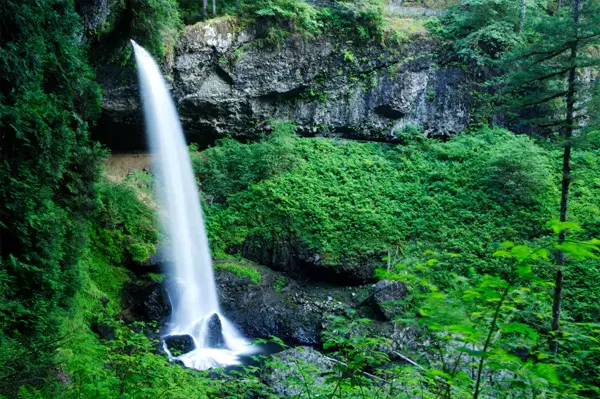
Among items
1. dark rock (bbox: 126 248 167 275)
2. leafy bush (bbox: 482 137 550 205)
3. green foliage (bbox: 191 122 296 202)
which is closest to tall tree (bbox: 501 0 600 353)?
leafy bush (bbox: 482 137 550 205)

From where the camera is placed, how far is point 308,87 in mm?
16469

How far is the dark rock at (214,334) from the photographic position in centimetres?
991

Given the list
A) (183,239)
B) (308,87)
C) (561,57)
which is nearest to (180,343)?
(183,239)

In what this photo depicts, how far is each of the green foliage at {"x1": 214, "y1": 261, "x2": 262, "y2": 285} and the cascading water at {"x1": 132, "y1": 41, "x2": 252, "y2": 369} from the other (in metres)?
0.26

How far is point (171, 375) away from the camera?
197 inches

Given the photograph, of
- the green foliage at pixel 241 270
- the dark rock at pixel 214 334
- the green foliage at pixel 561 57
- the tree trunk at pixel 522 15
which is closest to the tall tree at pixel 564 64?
the green foliage at pixel 561 57

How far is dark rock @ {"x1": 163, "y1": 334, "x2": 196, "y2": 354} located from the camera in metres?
9.27

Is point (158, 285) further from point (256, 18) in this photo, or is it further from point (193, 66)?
point (256, 18)

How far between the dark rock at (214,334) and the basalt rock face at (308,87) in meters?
7.27

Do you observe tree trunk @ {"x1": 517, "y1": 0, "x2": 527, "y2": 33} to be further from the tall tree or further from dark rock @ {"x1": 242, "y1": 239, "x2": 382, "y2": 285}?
dark rock @ {"x1": 242, "y1": 239, "x2": 382, "y2": 285}

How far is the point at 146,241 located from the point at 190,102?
5.09m

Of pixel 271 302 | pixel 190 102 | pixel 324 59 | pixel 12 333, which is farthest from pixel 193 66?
pixel 12 333

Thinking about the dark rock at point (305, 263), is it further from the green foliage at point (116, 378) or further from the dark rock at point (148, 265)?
the green foliage at point (116, 378)

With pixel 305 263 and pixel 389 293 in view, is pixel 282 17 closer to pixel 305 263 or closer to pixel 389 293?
pixel 305 263
